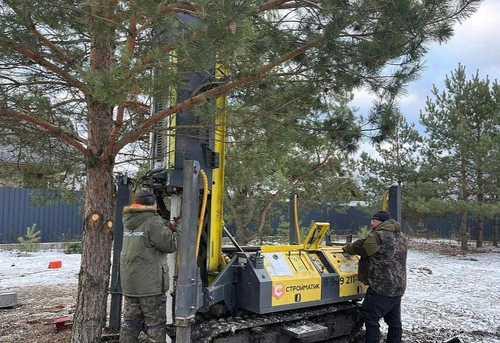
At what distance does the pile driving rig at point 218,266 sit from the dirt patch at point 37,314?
1923 mm

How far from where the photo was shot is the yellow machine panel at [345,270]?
5051 mm

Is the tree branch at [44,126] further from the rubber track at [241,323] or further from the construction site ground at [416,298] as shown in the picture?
the construction site ground at [416,298]

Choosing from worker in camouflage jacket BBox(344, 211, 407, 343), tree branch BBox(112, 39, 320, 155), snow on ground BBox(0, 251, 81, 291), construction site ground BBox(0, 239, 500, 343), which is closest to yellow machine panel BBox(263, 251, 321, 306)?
worker in camouflage jacket BBox(344, 211, 407, 343)

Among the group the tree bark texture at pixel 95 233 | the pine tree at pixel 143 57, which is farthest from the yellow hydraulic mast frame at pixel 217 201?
the tree bark texture at pixel 95 233

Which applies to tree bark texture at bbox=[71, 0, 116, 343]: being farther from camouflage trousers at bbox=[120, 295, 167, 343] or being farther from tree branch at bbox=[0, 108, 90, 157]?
camouflage trousers at bbox=[120, 295, 167, 343]

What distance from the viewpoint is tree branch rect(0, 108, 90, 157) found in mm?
3961

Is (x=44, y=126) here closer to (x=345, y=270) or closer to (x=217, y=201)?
(x=217, y=201)

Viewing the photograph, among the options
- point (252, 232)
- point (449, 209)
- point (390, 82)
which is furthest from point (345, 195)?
point (390, 82)

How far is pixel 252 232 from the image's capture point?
11.5 metres

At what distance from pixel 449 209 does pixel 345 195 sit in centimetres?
581

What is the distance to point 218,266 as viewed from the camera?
451cm

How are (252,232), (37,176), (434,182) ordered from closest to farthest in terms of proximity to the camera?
(37,176)
(252,232)
(434,182)

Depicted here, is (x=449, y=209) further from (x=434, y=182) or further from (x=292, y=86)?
(x=292, y=86)

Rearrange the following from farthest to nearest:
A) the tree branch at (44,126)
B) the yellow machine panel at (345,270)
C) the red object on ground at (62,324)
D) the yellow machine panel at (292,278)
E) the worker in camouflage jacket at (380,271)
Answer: the red object on ground at (62,324), the yellow machine panel at (345,270), the worker in camouflage jacket at (380,271), the yellow machine panel at (292,278), the tree branch at (44,126)
